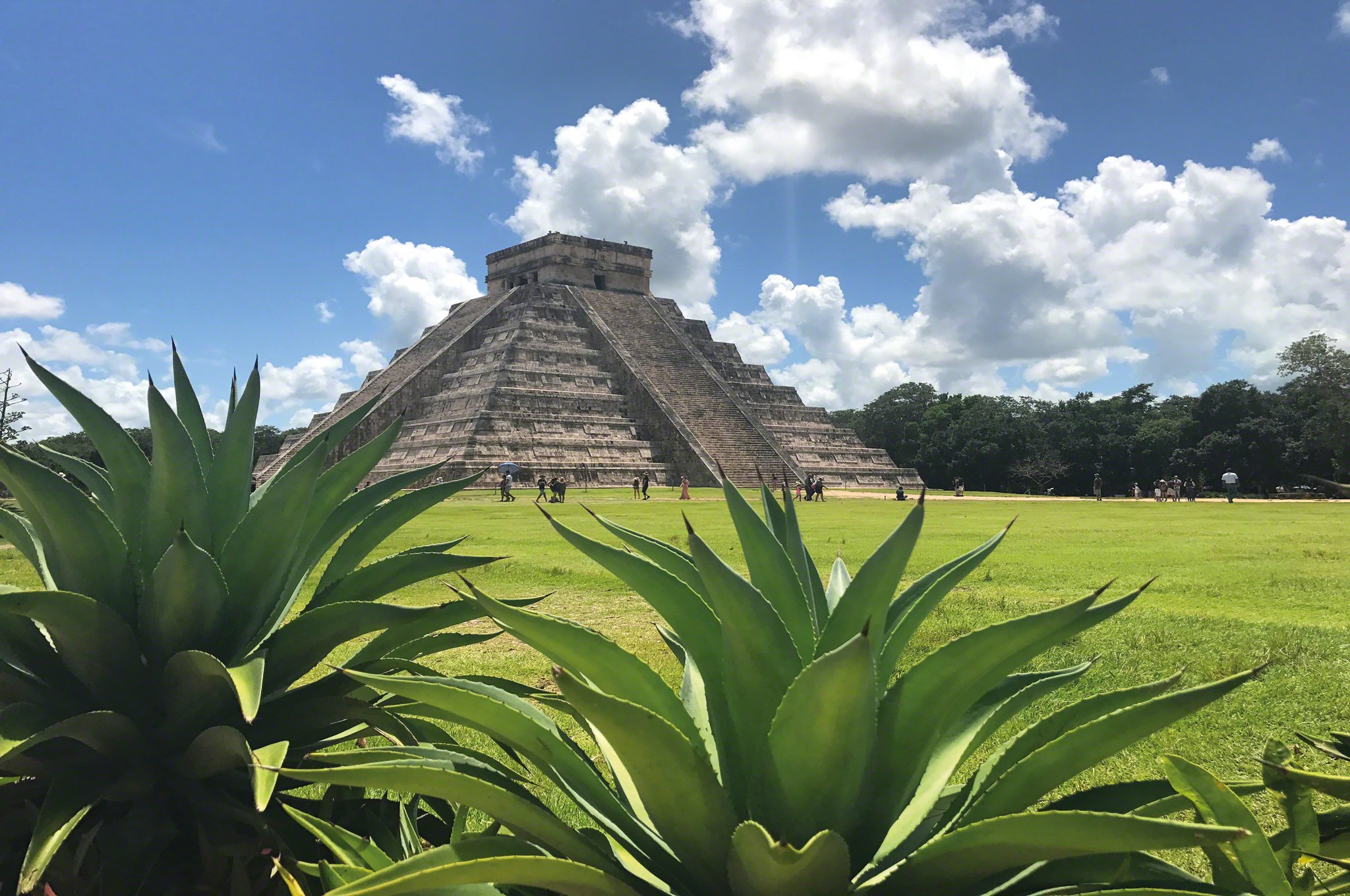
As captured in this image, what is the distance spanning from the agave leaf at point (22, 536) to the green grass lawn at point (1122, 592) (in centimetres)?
184

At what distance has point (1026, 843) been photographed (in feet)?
3.59

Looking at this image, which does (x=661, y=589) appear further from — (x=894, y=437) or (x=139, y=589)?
(x=894, y=437)

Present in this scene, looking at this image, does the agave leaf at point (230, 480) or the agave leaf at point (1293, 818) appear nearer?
the agave leaf at point (1293, 818)

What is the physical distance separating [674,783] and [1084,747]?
0.53 metres

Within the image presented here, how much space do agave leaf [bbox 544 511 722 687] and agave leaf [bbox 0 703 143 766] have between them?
0.85 m

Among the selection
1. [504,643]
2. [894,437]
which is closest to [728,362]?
[894,437]

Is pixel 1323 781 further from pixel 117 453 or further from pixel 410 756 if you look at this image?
pixel 117 453

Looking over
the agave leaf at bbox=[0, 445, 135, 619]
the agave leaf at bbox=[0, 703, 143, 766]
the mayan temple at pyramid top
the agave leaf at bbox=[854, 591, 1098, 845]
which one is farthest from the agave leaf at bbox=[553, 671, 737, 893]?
the mayan temple at pyramid top

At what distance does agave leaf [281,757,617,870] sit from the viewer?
1164 mm

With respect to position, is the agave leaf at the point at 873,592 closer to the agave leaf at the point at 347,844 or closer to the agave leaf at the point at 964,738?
the agave leaf at the point at 964,738

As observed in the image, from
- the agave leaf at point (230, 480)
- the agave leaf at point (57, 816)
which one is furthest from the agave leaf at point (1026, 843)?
the agave leaf at point (230, 480)

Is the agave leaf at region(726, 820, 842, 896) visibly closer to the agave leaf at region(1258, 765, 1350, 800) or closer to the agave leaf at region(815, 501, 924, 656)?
the agave leaf at region(815, 501, 924, 656)

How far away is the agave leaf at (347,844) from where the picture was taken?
138 cm

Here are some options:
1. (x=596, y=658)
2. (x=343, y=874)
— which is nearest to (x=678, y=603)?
(x=596, y=658)
